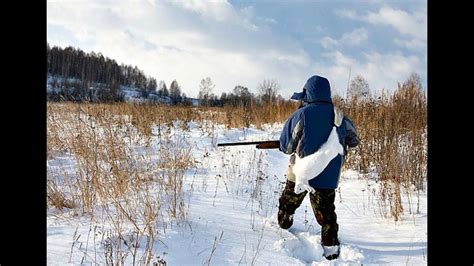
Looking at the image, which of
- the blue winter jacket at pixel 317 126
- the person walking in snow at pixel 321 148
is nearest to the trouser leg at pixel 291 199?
the person walking in snow at pixel 321 148

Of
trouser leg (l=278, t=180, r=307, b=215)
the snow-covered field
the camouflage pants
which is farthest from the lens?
trouser leg (l=278, t=180, r=307, b=215)

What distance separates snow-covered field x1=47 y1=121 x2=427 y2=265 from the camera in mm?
2781

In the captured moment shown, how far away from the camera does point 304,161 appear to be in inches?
134

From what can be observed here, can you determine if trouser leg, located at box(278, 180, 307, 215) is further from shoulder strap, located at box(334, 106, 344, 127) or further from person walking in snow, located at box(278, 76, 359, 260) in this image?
shoulder strap, located at box(334, 106, 344, 127)

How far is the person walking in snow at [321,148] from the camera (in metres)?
3.33

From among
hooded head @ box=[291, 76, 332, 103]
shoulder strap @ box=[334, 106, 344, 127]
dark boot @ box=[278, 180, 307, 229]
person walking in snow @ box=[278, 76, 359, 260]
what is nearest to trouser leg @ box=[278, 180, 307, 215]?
dark boot @ box=[278, 180, 307, 229]

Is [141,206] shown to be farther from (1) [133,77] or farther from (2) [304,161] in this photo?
(1) [133,77]

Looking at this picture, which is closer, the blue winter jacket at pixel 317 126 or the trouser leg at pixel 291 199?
the blue winter jacket at pixel 317 126

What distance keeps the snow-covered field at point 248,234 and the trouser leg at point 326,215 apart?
0.15 m

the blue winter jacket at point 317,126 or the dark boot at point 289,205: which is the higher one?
the blue winter jacket at point 317,126

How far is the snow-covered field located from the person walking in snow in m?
0.29

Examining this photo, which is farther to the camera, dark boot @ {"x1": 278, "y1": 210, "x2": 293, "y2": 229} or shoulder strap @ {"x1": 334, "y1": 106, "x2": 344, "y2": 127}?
dark boot @ {"x1": 278, "y1": 210, "x2": 293, "y2": 229}

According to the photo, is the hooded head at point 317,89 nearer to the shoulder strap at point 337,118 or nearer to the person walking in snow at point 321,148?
the person walking in snow at point 321,148

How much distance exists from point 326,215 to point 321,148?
66cm
